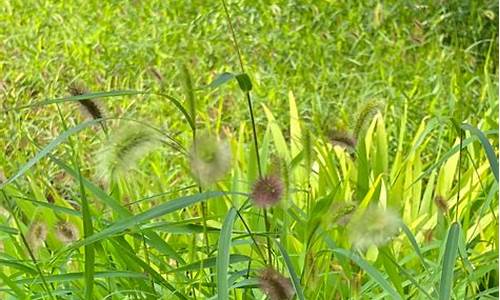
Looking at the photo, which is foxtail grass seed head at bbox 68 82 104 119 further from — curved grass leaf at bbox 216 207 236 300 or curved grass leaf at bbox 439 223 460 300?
curved grass leaf at bbox 439 223 460 300

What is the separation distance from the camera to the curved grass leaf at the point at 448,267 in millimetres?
1398

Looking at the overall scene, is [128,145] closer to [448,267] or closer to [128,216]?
[128,216]

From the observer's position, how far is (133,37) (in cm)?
466

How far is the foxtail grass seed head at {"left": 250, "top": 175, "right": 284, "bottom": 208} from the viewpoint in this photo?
1.42m

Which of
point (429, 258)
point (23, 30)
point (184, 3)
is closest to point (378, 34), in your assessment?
point (184, 3)

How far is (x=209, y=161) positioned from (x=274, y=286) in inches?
6.8

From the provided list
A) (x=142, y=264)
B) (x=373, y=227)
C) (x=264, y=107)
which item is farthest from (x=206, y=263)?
(x=264, y=107)

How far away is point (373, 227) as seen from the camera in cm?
141

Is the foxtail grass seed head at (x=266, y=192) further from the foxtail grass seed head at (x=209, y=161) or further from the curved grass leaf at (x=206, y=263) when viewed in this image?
the curved grass leaf at (x=206, y=263)

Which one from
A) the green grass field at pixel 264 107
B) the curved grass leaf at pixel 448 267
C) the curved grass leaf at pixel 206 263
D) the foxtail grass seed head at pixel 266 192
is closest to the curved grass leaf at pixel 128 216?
the green grass field at pixel 264 107

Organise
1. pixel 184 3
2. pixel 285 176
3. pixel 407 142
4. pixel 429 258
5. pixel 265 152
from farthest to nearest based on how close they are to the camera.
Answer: pixel 184 3
pixel 407 142
pixel 265 152
pixel 429 258
pixel 285 176

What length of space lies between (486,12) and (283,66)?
77cm

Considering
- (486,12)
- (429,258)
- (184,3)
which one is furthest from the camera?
(184,3)

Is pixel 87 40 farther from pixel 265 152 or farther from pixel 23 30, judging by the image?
pixel 265 152
